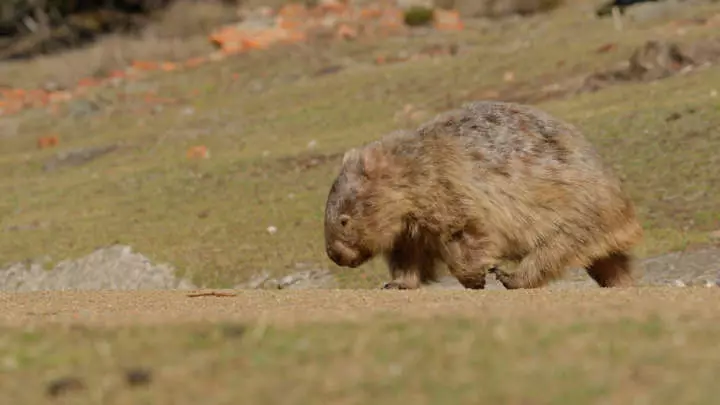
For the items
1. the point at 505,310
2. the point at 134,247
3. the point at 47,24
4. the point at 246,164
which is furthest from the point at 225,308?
the point at 47,24

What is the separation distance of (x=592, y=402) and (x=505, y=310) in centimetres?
164

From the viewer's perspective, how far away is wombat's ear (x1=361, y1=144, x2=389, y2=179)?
334 inches

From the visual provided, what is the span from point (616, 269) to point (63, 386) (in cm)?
513

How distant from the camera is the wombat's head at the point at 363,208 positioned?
8.45 m

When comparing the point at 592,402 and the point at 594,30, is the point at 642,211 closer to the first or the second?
the point at 592,402

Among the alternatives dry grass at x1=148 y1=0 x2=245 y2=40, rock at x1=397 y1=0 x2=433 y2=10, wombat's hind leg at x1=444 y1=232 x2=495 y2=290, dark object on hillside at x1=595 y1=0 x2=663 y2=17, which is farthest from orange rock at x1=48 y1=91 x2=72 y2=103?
wombat's hind leg at x1=444 y1=232 x2=495 y2=290

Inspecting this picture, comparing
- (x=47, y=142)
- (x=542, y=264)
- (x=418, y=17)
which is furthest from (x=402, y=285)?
(x=418, y=17)

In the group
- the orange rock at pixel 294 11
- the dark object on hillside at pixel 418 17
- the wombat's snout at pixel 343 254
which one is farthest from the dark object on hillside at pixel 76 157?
the orange rock at pixel 294 11

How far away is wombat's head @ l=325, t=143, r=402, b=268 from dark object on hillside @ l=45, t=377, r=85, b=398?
431 cm

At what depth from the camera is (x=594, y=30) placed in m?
22.8

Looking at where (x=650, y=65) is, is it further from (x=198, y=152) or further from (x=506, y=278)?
(x=506, y=278)

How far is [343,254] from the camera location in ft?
28.7

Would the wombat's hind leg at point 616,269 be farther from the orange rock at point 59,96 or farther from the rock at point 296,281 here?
the orange rock at point 59,96

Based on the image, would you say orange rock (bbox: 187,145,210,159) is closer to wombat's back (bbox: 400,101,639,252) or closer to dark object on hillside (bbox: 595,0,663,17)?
wombat's back (bbox: 400,101,639,252)
